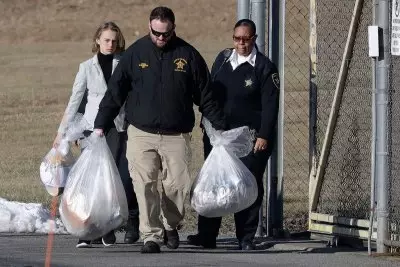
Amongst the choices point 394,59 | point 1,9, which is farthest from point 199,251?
point 1,9

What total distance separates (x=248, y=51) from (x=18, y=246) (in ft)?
7.97

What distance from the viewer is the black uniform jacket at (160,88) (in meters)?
Result: 11.1

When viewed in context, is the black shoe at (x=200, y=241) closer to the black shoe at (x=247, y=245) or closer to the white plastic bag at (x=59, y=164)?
the black shoe at (x=247, y=245)

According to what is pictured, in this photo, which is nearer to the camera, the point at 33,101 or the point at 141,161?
the point at 141,161

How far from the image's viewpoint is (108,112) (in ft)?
36.8

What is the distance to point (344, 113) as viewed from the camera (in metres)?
12.1

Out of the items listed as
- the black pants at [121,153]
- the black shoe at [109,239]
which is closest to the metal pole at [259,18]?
the black pants at [121,153]

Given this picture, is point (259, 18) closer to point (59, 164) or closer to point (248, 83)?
point (248, 83)

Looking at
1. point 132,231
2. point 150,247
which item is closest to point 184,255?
point 150,247

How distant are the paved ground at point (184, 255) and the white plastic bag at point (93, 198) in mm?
244

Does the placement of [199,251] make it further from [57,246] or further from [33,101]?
[33,101]

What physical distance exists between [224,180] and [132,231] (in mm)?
1251

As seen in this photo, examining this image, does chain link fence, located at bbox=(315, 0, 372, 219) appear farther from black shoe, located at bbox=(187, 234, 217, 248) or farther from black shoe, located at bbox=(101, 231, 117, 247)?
black shoe, located at bbox=(101, 231, 117, 247)

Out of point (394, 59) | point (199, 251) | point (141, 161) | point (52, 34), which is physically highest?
point (52, 34)
